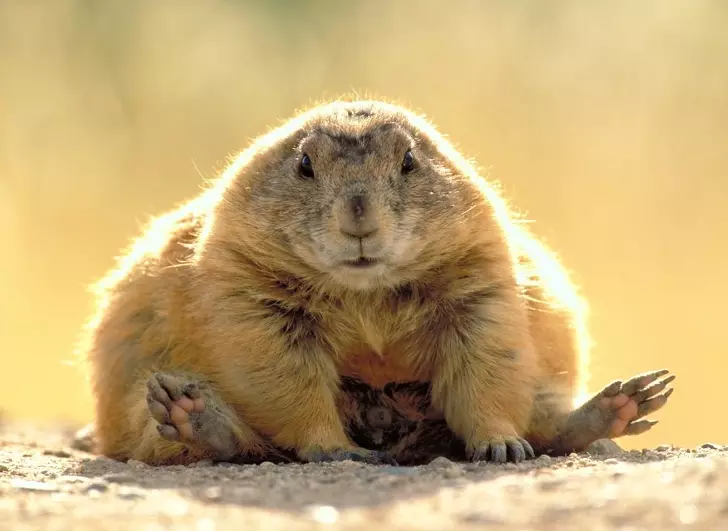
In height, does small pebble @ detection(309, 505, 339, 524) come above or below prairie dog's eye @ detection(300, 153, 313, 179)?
below

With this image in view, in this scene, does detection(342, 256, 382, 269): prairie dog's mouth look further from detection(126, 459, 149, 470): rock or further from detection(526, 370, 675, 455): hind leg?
detection(126, 459, 149, 470): rock

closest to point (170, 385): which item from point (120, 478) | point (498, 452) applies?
point (120, 478)

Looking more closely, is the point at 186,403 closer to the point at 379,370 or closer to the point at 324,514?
the point at 379,370

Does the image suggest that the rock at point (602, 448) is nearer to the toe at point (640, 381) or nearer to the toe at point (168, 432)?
the toe at point (640, 381)

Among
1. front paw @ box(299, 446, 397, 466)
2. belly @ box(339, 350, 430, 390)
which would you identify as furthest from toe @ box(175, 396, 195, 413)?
belly @ box(339, 350, 430, 390)

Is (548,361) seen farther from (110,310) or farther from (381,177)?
(110,310)

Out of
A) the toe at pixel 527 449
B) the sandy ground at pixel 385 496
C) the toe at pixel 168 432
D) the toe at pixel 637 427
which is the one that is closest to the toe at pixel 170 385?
the toe at pixel 168 432

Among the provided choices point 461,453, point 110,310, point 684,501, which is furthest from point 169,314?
point 684,501
